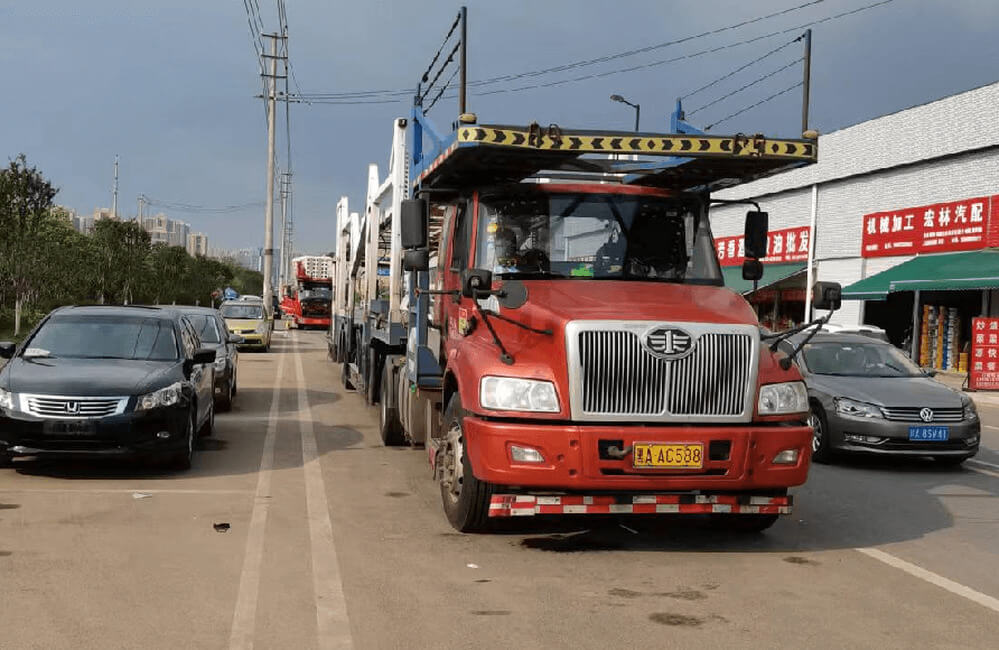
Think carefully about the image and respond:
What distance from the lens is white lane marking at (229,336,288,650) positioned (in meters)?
4.69

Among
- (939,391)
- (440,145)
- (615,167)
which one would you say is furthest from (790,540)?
(939,391)

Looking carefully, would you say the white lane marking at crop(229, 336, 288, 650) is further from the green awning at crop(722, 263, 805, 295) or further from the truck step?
the green awning at crop(722, 263, 805, 295)

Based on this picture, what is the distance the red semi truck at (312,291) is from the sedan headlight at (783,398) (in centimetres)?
4157

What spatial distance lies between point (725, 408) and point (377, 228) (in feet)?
25.4

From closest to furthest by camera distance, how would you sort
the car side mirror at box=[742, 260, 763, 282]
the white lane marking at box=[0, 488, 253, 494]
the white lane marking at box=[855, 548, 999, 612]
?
the white lane marking at box=[855, 548, 999, 612] → the white lane marking at box=[0, 488, 253, 494] → the car side mirror at box=[742, 260, 763, 282]

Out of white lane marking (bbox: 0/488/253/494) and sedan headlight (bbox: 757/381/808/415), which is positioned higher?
sedan headlight (bbox: 757/381/808/415)

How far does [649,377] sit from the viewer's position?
6.16 metres

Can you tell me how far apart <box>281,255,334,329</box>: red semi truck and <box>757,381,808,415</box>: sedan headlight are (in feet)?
136

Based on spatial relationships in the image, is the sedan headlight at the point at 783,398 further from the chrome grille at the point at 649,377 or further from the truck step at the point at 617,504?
the truck step at the point at 617,504

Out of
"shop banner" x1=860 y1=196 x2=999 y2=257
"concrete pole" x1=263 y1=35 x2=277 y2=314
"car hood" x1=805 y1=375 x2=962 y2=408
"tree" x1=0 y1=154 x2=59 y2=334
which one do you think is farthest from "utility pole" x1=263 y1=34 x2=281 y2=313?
"car hood" x1=805 y1=375 x2=962 y2=408

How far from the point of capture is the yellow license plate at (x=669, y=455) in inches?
239

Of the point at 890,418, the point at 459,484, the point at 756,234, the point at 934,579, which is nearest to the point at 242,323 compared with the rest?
the point at 890,418

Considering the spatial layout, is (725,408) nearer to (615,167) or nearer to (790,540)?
(790,540)

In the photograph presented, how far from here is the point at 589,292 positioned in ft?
22.5
